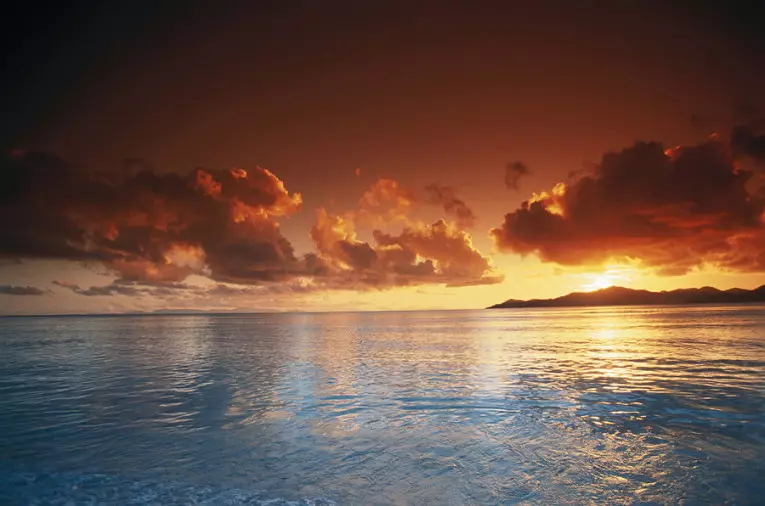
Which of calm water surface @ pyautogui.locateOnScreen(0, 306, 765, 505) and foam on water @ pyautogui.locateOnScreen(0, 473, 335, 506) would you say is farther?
calm water surface @ pyautogui.locateOnScreen(0, 306, 765, 505)

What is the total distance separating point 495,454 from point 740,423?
1003cm

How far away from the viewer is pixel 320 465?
506 inches

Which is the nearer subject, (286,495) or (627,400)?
(286,495)

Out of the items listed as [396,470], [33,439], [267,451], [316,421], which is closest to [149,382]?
[33,439]

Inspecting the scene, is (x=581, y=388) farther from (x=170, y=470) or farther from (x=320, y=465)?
(x=170, y=470)

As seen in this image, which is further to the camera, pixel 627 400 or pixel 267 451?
pixel 627 400

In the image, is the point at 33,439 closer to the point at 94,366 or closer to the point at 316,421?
the point at 316,421

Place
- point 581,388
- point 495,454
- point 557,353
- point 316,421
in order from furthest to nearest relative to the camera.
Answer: point 557,353, point 581,388, point 316,421, point 495,454

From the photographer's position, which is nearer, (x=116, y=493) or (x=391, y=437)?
(x=116, y=493)

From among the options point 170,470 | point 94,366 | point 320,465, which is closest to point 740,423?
Result: point 320,465

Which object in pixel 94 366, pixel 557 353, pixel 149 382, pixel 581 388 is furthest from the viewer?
pixel 557 353

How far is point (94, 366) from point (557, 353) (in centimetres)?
3979

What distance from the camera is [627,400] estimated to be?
819 inches

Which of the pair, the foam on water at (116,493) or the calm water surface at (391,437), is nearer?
the foam on water at (116,493)
